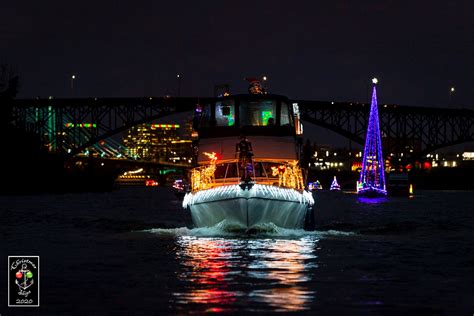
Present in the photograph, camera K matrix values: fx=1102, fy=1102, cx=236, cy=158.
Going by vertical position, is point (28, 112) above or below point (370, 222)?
above

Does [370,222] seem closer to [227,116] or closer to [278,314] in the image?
[227,116]

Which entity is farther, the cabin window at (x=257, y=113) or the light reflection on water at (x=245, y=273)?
the cabin window at (x=257, y=113)

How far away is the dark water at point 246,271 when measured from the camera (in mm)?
21000

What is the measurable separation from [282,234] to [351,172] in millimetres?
163882

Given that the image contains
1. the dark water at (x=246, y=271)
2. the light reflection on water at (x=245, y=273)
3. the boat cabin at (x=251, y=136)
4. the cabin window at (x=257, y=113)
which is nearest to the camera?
the dark water at (x=246, y=271)

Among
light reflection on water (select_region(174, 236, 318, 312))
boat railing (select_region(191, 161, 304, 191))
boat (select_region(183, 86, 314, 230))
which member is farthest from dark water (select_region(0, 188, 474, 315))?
boat railing (select_region(191, 161, 304, 191))

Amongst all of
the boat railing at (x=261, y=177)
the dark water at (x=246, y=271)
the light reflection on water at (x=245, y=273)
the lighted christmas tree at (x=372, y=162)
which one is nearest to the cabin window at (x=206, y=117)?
the boat railing at (x=261, y=177)

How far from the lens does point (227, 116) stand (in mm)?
40219

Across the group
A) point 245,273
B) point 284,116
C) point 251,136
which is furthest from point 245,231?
point 245,273

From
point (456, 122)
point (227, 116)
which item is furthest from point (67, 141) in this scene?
point (227, 116)

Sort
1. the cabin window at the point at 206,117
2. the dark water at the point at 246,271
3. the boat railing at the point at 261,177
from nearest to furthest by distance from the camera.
→ the dark water at the point at 246,271
the boat railing at the point at 261,177
the cabin window at the point at 206,117

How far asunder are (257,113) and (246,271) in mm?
14222

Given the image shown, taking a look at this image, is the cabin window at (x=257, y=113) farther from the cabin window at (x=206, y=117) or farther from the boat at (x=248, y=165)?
the cabin window at (x=206, y=117)

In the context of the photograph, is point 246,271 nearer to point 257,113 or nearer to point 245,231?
point 245,231
